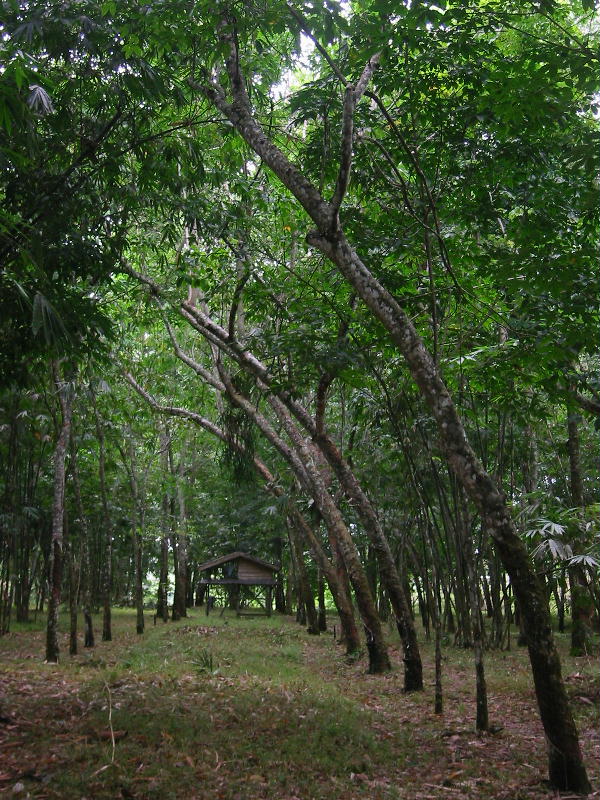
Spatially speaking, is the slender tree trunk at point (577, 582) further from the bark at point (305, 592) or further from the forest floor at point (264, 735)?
the bark at point (305, 592)

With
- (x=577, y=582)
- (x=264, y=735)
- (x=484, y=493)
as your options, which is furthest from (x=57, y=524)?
(x=577, y=582)

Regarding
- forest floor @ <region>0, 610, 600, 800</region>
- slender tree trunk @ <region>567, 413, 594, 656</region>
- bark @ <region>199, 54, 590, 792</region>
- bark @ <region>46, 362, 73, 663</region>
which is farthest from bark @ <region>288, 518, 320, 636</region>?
bark @ <region>199, 54, 590, 792</region>

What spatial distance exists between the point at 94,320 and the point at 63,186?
4.64ft

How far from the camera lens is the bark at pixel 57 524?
1163 centimetres

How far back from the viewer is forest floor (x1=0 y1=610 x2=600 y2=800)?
16.1 ft

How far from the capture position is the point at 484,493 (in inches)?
199

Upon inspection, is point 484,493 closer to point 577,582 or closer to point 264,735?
point 264,735

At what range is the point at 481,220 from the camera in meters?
6.99

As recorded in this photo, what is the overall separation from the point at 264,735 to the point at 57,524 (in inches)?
282

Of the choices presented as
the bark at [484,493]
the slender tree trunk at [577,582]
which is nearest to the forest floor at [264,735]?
the bark at [484,493]

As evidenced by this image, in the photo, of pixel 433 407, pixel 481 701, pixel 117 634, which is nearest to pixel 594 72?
pixel 433 407

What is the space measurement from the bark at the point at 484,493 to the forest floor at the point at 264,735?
0.41 m

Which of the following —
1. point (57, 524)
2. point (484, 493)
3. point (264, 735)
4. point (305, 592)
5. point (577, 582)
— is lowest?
point (264, 735)

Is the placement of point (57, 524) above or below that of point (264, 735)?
above
